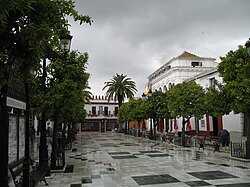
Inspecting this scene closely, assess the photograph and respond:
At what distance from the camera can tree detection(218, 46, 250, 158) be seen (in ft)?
44.0

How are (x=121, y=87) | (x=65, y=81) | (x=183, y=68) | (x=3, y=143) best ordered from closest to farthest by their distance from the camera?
(x=3, y=143)
(x=65, y=81)
(x=183, y=68)
(x=121, y=87)

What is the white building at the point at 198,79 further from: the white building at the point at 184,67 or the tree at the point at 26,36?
the tree at the point at 26,36

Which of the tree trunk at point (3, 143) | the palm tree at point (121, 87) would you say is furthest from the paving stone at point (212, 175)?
the palm tree at point (121, 87)

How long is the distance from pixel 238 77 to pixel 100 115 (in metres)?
52.9

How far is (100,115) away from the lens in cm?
6506

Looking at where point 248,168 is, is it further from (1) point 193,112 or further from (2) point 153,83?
(2) point 153,83

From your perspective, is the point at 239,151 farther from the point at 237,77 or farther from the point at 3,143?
the point at 3,143

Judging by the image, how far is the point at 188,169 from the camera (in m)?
12.2

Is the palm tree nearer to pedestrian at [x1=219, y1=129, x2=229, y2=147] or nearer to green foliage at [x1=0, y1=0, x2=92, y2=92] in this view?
pedestrian at [x1=219, y1=129, x2=229, y2=147]

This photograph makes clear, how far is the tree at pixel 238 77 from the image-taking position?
44.0ft

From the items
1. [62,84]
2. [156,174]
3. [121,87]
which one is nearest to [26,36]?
[62,84]

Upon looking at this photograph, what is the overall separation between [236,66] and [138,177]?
800cm

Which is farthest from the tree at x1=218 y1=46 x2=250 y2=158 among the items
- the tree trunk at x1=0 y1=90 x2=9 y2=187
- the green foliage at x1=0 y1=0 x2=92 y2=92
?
the tree trunk at x1=0 y1=90 x2=9 y2=187

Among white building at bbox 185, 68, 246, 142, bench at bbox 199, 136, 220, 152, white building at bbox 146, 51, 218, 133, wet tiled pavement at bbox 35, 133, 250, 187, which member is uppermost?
white building at bbox 146, 51, 218, 133
